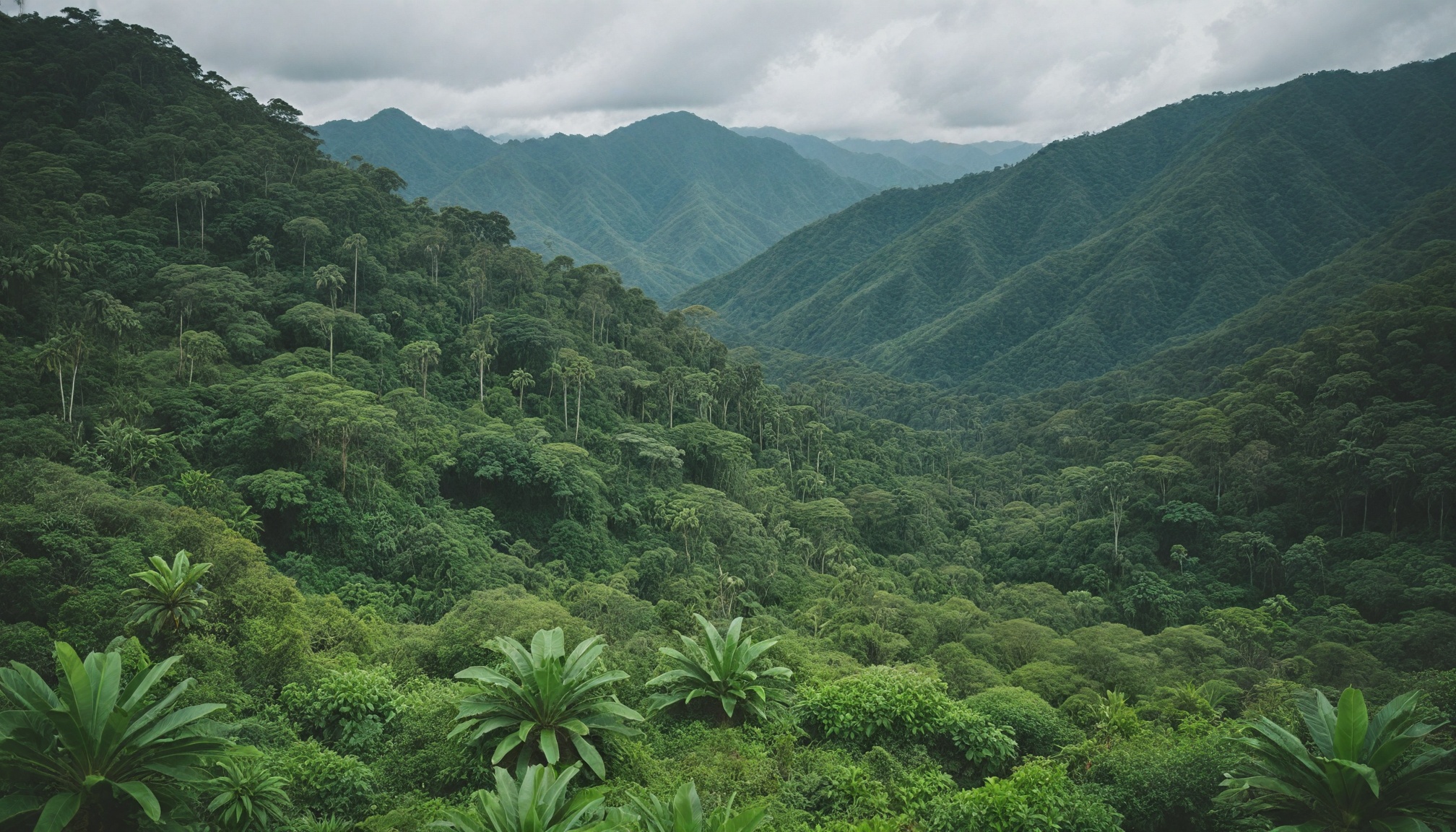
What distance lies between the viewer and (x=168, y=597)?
15617mm

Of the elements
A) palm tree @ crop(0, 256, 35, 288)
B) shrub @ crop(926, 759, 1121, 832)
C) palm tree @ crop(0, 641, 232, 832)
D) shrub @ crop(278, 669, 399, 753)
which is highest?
palm tree @ crop(0, 256, 35, 288)

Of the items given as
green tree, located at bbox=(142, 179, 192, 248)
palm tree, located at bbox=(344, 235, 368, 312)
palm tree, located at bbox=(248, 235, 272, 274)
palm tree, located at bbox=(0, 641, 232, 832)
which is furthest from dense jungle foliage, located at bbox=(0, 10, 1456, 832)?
palm tree, located at bbox=(248, 235, 272, 274)

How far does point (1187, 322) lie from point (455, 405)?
12657 centimetres

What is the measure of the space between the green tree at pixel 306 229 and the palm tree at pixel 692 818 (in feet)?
161

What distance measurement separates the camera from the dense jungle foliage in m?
10.4

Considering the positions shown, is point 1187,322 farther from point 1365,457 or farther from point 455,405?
point 455,405

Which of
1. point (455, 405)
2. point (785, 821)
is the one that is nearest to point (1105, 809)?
point (785, 821)

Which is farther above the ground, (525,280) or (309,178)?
(309,178)

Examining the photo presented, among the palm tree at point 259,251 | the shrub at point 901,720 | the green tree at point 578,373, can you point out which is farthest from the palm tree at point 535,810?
the palm tree at point 259,251

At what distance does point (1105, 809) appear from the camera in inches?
403

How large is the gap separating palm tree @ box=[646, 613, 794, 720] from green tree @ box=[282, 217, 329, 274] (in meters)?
45.1

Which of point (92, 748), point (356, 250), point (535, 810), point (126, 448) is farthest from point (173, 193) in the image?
point (535, 810)

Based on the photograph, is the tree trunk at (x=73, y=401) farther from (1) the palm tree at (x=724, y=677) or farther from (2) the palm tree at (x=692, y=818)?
(2) the palm tree at (x=692, y=818)

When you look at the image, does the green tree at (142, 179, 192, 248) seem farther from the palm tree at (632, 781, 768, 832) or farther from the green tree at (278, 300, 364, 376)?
the palm tree at (632, 781, 768, 832)
